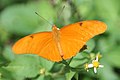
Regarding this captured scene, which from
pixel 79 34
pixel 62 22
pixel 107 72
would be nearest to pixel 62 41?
pixel 79 34

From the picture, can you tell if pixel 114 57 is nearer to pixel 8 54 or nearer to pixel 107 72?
pixel 107 72

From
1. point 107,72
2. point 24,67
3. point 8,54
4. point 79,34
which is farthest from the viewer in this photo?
point 107,72

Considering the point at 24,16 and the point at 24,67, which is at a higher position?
the point at 24,16

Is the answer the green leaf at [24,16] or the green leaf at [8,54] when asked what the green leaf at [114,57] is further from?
the green leaf at [8,54]

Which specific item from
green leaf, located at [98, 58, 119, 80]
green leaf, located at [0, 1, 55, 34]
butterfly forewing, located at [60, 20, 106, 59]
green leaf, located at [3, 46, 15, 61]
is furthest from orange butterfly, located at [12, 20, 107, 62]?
green leaf, located at [0, 1, 55, 34]

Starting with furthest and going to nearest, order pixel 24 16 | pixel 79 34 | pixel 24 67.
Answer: pixel 24 16
pixel 24 67
pixel 79 34

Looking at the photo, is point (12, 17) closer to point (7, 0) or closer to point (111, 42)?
point (7, 0)

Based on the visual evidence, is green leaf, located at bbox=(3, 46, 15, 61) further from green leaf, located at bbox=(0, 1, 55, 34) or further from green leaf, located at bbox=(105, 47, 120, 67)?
green leaf, located at bbox=(105, 47, 120, 67)
